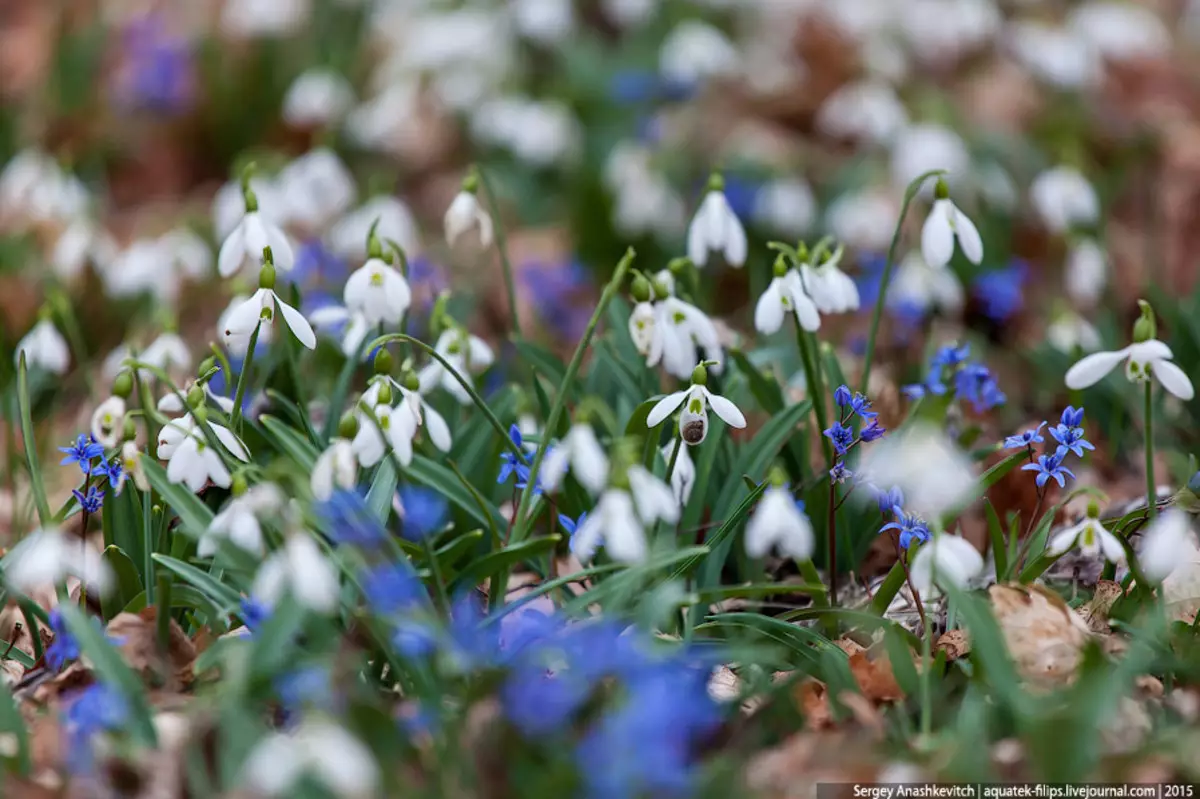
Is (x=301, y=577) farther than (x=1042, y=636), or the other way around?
(x=1042, y=636)

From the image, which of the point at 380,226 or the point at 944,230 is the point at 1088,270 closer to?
the point at 944,230

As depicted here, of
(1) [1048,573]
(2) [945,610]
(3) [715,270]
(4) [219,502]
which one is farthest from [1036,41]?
(4) [219,502]

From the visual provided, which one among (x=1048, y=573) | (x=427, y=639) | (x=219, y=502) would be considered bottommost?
(x=1048, y=573)

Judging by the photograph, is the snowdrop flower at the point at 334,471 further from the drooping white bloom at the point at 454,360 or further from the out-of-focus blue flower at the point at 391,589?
the drooping white bloom at the point at 454,360

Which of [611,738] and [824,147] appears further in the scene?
[824,147]

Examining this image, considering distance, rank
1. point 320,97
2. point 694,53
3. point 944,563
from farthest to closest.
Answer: point 694,53 < point 320,97 < point 944,563

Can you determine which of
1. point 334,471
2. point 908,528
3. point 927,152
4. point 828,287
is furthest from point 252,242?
point 927,152

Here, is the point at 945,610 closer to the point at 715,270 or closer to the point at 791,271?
the point at 791,271

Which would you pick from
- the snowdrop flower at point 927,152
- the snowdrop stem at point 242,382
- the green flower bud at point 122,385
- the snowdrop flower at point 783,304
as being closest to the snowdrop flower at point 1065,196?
the snowdrop flower at point 927,152
